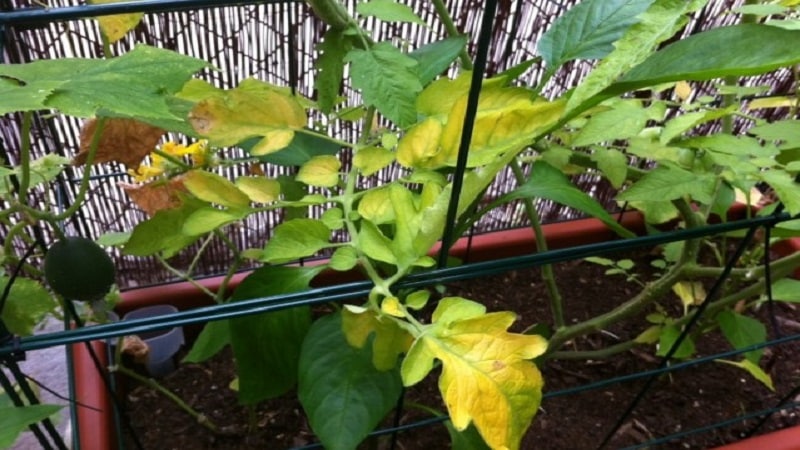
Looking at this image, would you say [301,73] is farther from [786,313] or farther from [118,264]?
[786,313]

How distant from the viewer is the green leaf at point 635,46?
368 mm

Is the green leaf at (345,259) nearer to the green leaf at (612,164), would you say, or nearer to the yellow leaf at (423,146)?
the yellow leaf at (423,146)

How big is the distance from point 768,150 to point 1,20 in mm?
586

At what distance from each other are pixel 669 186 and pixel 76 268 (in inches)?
18.7

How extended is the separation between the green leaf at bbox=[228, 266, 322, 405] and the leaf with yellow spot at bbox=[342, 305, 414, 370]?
11 cm

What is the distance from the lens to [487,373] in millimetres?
357

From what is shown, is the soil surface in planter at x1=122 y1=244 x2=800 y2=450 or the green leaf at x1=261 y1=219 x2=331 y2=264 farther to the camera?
the soil surface in planter at x1=122 y1=244 x2=800 y2=450

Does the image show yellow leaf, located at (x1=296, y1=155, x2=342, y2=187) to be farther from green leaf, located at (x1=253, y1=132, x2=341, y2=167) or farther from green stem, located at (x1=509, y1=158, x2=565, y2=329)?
green stem, located at (x1=509, y1=158, x2=565, y2=329)

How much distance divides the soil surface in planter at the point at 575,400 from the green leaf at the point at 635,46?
49cm

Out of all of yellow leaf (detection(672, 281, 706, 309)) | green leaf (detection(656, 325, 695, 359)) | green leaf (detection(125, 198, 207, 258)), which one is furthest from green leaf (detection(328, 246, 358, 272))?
yellow leaf (detection(672, 281, 706, 309))

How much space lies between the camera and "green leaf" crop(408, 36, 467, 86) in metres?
0.55

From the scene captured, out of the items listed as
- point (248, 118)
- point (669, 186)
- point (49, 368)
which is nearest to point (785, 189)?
point (669, 186)

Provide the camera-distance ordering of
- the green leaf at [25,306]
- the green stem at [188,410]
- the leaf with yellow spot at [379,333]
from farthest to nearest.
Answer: the green stem at [188,410], the green leaf at [25,306], the leaf with yellow spot at [379,333]

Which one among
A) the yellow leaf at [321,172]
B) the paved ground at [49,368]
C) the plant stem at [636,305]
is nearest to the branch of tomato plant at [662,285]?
the plant stem at [636,305]
